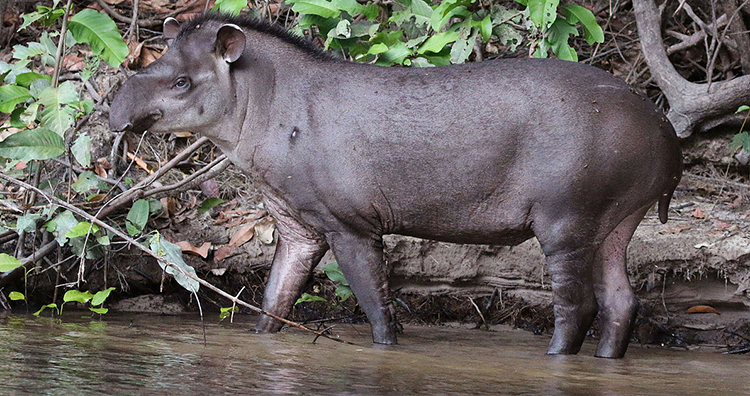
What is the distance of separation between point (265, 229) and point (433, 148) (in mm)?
2115

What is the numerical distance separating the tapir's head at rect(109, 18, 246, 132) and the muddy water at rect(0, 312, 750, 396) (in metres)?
1.27

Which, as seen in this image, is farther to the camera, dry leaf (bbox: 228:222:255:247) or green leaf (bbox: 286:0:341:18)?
dry leaf (bbox: 228:222:255:247)

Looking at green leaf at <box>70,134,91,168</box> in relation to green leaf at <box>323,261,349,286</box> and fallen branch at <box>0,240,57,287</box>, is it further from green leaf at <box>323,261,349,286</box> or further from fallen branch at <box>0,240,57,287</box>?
green leaf at <box>323,261,349,286</box>

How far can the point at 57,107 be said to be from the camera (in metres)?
5.81

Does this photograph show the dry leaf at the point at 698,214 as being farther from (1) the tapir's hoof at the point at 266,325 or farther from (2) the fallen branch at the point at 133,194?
(2) the fallen branch at the point at 133,194

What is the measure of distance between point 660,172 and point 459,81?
1.27 m

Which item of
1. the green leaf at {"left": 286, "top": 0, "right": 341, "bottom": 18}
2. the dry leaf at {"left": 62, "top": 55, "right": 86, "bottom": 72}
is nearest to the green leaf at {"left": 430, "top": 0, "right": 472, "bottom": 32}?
the green leaf at {"left": 286, "top": 0, "right": 341, "bottom": 18}

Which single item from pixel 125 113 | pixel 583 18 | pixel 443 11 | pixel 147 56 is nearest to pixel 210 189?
pixel 147 56

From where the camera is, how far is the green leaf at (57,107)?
5.78m

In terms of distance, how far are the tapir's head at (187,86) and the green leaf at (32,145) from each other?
1.65 ft

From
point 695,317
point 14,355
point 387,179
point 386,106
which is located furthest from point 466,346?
point 14,355

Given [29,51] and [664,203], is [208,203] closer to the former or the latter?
[29,51]

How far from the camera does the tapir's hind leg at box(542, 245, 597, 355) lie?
5203 millimetres

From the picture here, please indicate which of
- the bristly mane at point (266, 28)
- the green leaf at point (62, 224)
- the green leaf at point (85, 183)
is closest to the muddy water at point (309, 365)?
the green leaf at point (62, 224)
